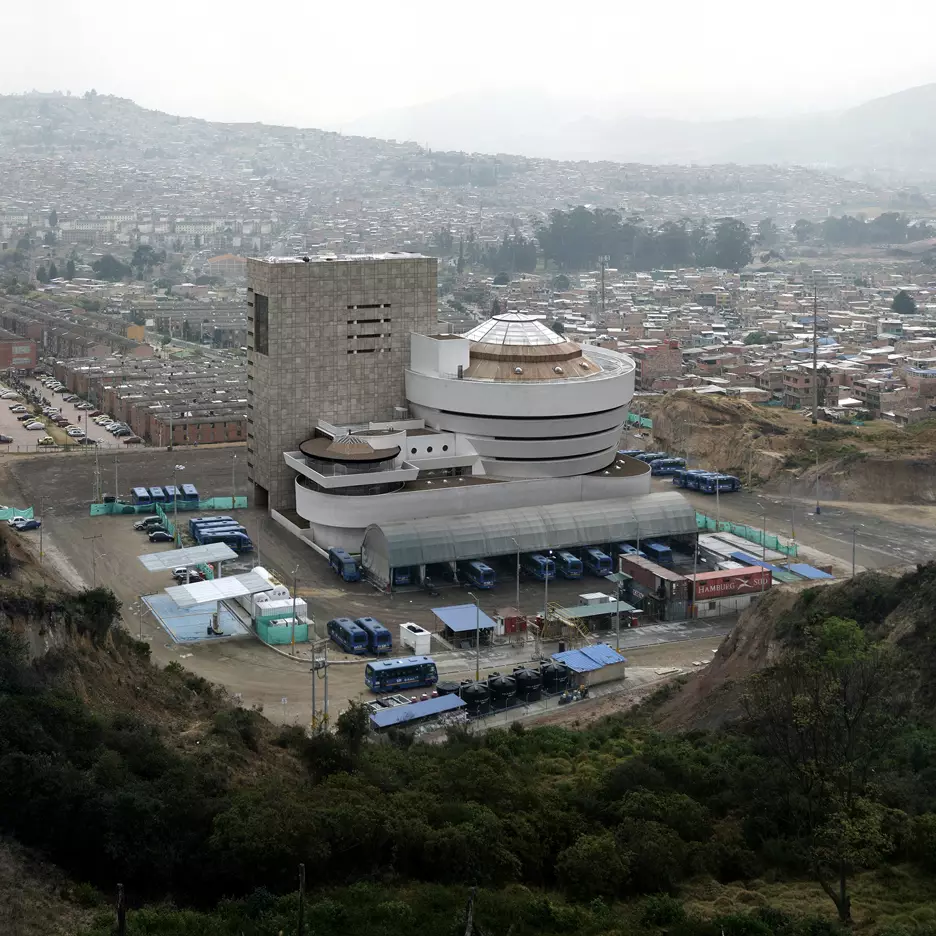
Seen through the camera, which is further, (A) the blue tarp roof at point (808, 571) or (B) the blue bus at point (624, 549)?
(B) the blue bus at point (624, 549)

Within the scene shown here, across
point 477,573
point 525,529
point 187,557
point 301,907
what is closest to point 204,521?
point 187,557

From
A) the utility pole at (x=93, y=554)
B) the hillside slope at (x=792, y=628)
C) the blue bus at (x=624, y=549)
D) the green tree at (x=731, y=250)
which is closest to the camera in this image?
the hillside slope at (x=792, y=628)

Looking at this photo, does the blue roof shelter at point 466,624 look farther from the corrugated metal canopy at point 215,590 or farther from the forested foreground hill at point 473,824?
the forested foreground hill at point 473,824

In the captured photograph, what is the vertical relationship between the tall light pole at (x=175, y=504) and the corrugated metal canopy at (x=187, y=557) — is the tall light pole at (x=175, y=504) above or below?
below

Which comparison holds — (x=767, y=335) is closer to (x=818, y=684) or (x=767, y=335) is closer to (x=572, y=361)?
(x=572, y=361)

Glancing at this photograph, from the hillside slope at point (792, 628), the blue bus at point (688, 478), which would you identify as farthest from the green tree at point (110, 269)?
the hillside slope at point (792, 628)

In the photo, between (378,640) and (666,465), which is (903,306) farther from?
(378,640)

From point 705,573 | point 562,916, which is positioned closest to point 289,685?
point 705,573
